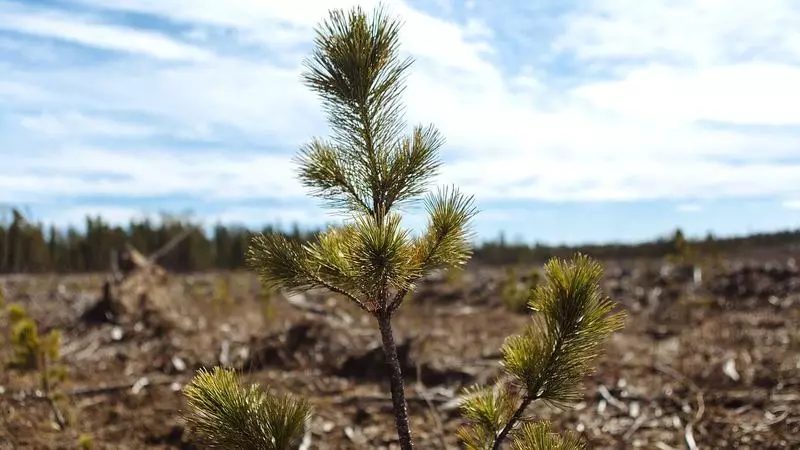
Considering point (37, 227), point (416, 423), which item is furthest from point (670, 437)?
point (37, 227)

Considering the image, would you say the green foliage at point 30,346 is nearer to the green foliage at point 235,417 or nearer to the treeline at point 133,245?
the green foliage at point 235,417

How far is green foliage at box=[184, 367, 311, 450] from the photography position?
2812mm

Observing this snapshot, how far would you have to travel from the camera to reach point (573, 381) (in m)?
2.81

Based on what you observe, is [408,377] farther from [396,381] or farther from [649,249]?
[649,249]

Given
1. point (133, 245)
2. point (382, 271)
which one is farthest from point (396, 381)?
point (133, 245)

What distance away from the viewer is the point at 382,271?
8.65 feet

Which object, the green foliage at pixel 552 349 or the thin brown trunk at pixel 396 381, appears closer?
the green foliage at pixel 552 349

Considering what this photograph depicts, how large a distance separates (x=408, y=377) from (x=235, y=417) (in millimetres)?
4490

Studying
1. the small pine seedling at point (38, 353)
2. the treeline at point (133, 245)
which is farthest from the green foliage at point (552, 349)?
the treeline at point (133, 245)

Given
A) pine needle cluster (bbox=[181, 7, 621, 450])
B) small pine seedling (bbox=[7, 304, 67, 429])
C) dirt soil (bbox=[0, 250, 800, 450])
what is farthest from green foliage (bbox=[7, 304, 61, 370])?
pine needle cluster (bbox=[181, 7, 621, 450])

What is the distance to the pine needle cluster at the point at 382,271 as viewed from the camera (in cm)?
272

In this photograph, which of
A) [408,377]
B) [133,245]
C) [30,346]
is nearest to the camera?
[30,346]

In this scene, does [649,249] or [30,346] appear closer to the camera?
[30,346]

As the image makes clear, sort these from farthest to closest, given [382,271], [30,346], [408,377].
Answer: [408,377]
[30,346]
[382,271]
